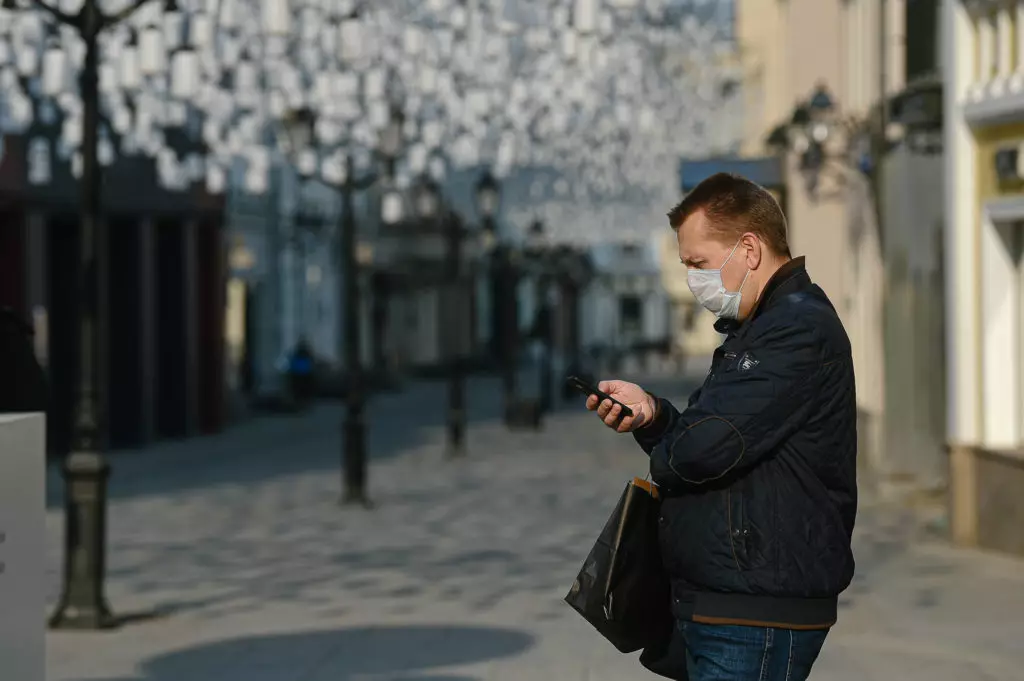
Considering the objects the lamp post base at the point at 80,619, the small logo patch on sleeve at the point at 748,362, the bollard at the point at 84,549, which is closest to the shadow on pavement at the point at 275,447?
the bollard at the point at 84,549

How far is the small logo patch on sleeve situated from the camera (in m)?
4.68

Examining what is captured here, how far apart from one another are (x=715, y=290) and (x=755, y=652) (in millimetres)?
Answer: 856

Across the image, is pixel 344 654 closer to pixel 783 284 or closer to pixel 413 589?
pixel 413 589

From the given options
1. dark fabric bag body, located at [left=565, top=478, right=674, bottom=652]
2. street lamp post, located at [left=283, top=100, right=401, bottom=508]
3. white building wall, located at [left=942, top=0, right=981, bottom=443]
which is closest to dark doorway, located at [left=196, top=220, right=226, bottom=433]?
street lamp post, located at [left=283, top=100, right=401, bottom=508]

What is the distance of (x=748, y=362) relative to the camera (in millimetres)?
4691

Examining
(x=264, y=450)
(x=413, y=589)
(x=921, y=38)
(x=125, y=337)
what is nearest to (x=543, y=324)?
(x=264, y=450)

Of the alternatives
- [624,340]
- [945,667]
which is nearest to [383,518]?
[945,667]

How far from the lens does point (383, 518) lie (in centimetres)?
1853

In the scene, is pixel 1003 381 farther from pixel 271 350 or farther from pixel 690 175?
pixel 271 350

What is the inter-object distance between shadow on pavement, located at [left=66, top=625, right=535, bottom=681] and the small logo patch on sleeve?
5051mm

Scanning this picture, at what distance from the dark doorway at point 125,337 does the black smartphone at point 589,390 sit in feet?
82.9

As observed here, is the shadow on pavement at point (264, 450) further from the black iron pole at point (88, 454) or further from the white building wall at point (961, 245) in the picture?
the white building wall at point (961, 245)

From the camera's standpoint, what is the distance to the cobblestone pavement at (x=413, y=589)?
10000 mm

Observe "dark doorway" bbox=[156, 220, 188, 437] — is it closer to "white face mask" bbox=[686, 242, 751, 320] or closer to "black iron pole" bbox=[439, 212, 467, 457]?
"black iron pole" bbox=[439, 212, 467, 457]
